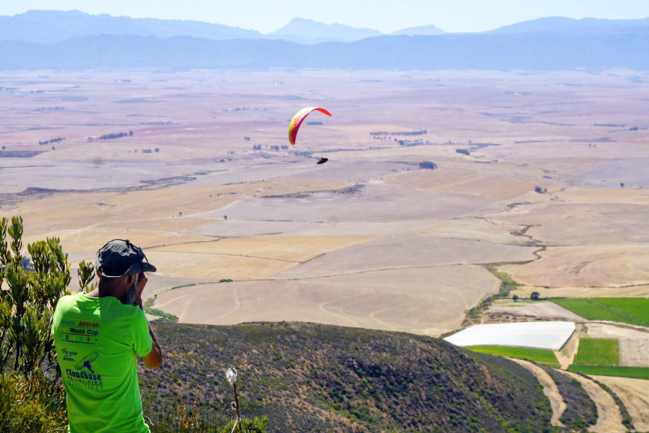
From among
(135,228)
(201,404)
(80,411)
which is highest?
(80,411)

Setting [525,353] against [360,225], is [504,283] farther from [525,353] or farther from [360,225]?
[360,225]

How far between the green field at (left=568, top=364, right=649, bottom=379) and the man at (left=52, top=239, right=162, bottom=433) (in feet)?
143

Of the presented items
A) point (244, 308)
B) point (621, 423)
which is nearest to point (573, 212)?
point (244, 308)

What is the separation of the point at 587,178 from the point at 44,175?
410 ft

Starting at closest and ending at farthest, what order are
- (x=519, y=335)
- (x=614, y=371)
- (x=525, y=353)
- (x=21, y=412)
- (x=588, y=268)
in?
1. (x=21, y=412)
2. (x=614, y=371)
3. (x=525, y=353)
4. (x=519, y=335)
5. (x=588, y=268)

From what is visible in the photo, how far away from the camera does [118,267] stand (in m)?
6.30

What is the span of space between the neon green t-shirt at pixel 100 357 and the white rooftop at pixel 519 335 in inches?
1814

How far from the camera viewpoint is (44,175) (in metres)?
152

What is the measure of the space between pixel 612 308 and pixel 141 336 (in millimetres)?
63507

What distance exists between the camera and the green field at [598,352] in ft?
154

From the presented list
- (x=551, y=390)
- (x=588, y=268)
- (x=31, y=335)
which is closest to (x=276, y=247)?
(x=588, y=268)

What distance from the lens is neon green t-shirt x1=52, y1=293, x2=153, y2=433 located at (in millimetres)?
6281

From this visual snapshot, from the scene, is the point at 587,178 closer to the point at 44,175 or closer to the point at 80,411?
the point at 44,175

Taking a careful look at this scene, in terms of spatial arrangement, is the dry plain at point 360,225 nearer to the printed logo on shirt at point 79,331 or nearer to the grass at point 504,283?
the grass at point 504,283
